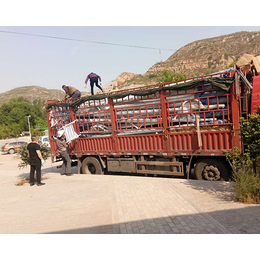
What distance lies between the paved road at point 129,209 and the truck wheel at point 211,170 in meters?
0.32

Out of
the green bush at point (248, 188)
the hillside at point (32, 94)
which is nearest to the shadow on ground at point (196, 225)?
the green bush at point (248, 188)

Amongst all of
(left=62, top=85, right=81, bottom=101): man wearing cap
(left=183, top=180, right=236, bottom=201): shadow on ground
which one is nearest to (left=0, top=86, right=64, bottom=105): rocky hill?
(left=62, top=85, right=81, bottom=101): man wearing cap

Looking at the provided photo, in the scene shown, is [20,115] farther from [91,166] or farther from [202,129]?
[202,129]

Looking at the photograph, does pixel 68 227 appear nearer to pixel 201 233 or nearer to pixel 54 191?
pixel 201 233

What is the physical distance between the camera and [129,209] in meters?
4.59

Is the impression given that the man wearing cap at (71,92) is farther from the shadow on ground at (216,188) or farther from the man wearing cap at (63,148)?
the shadow on ground at (216,188)

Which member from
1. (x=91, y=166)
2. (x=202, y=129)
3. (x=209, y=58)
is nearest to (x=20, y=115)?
(x=209, y=58)

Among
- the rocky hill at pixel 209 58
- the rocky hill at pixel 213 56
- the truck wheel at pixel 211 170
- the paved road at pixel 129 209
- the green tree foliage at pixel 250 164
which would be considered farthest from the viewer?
the rocky hill at pixel 213 56

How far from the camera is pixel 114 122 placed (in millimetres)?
7723

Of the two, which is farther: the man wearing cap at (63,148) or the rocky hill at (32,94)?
the rocky hill at (32,94)

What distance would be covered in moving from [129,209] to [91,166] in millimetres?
4551

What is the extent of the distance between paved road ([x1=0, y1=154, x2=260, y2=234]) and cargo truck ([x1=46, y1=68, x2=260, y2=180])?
66 cm

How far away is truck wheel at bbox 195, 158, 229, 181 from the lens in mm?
6004

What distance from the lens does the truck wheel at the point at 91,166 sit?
8492 millimetres
